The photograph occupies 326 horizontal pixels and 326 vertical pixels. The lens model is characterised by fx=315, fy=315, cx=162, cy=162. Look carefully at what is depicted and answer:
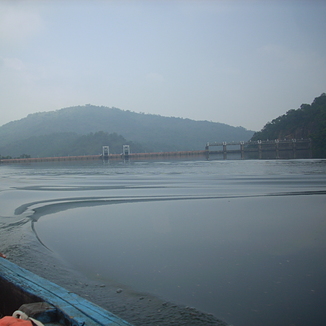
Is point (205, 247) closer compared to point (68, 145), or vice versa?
point (205, 247)

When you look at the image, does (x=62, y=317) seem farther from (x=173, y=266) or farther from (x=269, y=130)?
(x=269, y=130)

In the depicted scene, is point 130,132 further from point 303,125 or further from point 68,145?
point 303,125

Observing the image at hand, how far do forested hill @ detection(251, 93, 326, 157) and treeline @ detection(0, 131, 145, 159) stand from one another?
5840 centimetres

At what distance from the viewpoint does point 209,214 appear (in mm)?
6852

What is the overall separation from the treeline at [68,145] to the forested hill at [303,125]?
58.4 meters

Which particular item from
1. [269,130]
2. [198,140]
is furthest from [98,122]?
[269,130]

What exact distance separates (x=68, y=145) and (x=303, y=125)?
10015cm

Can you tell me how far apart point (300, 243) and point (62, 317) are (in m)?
3.81

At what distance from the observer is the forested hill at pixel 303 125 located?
68125mm

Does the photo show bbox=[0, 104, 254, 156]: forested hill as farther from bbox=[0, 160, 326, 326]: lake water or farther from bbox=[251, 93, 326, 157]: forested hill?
bbox=[0, 160, 326, 326]: lake water

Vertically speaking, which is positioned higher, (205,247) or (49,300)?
(49,300)

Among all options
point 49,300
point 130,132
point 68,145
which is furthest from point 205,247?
point 130,132

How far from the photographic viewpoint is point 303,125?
85.5 m

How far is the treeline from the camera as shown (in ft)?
449
